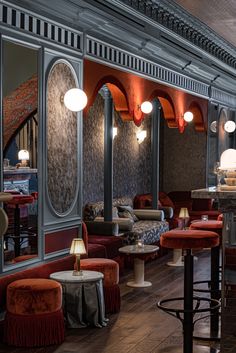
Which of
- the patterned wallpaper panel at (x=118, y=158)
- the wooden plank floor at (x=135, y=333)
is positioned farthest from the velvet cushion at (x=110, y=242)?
the patterned wallpaper panel at (x=118, y=158)

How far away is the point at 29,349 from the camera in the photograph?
5.55 metres

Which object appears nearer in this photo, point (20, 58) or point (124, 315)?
point (20, 58)

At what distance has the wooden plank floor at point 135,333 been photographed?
18.4 feet

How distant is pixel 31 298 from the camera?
5.58 metres

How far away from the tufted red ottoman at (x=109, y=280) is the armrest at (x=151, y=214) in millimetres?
4675

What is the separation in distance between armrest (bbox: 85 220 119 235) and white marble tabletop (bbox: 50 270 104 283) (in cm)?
303

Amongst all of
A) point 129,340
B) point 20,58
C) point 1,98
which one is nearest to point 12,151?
point 1,98

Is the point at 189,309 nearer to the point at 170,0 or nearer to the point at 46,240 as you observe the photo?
the point at 46,240

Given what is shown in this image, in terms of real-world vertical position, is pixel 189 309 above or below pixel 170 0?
below

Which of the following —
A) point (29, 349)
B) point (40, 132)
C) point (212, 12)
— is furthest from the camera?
point (212, 12)

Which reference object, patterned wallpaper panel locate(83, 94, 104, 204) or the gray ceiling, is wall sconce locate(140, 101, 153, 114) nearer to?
patterned wallpaper panel locate(83, 94, 104, 204)

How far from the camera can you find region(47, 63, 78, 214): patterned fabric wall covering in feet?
21.8

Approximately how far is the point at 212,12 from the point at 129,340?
4.03 m

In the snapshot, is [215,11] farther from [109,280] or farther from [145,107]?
[109,280]
